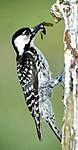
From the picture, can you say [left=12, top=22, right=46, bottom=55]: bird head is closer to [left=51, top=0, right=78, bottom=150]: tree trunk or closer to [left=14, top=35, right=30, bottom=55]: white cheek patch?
[left=14, top=35, right=30, bottom=55]: white cheek patch

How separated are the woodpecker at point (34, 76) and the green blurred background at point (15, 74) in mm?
71

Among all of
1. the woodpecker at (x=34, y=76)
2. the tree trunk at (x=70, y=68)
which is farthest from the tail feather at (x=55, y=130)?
the tree trunk at (x=70, y=68)

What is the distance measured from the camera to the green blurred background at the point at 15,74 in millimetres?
1819

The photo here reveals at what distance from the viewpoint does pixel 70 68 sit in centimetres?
147

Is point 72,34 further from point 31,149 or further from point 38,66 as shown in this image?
point 31,149

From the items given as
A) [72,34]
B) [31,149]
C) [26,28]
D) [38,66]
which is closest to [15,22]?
[26,28]

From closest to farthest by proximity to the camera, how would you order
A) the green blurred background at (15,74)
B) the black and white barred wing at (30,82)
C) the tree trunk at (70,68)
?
1. the tree trunk at (70,68)
2. the black and white barred wing at (30,82)
3. the green blurred background at (15,74)

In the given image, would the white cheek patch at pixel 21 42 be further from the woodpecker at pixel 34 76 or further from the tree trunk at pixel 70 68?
the tree trunk at pixel 70 68

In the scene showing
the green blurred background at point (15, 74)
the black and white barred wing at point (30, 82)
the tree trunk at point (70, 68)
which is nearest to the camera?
the tree trunk at point (70, 68)

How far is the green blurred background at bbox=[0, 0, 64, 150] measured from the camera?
1.82 m

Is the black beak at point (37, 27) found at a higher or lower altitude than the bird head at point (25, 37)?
higher

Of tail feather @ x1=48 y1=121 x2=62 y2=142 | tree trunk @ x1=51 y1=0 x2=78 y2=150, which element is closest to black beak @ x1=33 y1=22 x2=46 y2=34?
tree trunk @ x1=51 y1=0 x2=78 y2=150

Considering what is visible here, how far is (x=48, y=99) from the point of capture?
1760 mm

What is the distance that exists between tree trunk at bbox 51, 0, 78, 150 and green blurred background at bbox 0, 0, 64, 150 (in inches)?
12.2
